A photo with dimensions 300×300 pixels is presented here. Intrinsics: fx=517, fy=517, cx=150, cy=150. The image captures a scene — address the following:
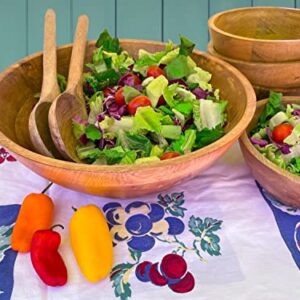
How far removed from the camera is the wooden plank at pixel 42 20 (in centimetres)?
155

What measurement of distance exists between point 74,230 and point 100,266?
0.20 feet

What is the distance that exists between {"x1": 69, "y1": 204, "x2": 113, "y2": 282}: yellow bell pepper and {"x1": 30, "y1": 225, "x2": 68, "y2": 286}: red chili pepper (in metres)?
0.02

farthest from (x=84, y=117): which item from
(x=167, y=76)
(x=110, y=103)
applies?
(x=167, y=76)

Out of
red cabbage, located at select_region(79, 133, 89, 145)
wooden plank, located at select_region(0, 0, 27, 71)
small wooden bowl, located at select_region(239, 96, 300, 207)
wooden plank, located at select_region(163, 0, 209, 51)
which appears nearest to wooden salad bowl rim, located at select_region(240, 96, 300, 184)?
small wooden bowl, located at select_region(239, 96, 300, 207)

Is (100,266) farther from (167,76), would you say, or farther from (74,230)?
(167,76)

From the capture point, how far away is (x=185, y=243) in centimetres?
65

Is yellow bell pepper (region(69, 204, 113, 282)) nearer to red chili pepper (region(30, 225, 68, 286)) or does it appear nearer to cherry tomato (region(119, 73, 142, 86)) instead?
red chili pepper (region(30, 225, 68, 286))

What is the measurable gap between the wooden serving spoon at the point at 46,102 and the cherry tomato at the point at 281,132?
308 millimetres

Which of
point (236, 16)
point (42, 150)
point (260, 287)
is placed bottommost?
point (260, 287)

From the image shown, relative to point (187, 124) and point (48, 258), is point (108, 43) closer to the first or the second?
point (187, 124)

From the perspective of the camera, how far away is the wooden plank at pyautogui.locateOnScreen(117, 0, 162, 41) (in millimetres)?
1568

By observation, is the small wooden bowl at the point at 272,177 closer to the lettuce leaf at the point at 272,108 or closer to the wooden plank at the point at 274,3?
the lettuce leaf at the point at 272,108

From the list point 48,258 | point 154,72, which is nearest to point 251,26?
point 154,72

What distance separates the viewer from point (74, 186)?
63 cm
